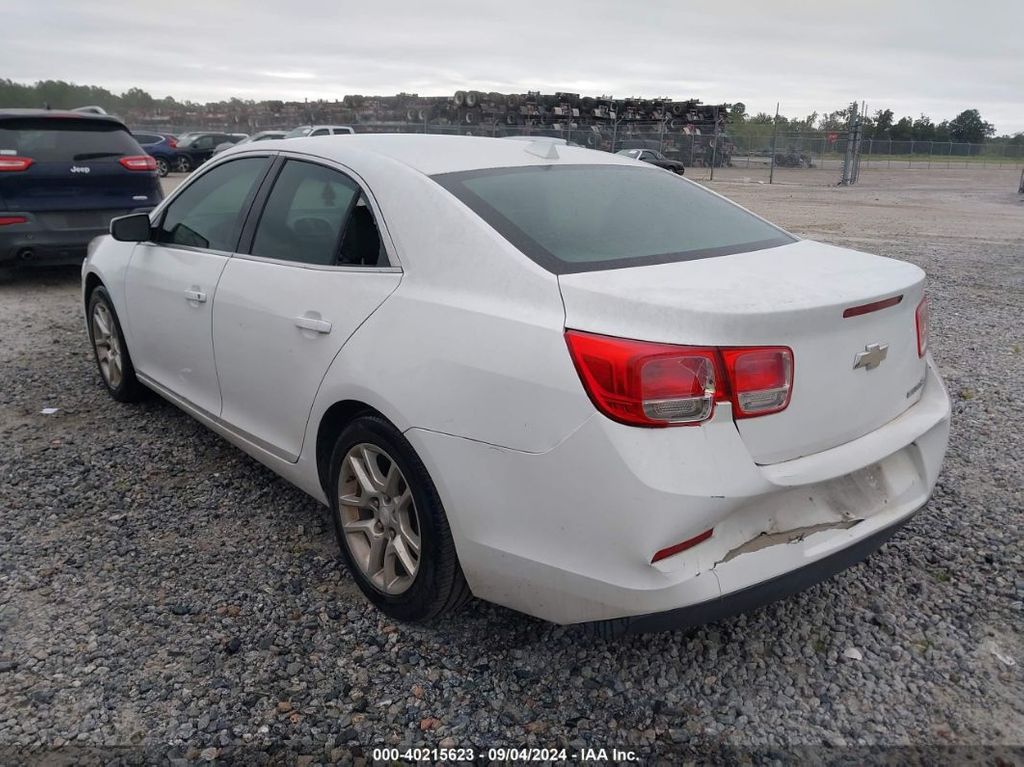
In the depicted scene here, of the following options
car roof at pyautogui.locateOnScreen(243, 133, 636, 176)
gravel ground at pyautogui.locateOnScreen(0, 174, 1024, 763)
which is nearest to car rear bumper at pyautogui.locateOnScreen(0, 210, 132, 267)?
gravel ground at pyautogui.locateOnScreen(0, 174, 1024, 763)

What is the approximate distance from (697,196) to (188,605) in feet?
8.09

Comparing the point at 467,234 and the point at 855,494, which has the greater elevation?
the point at 467,234

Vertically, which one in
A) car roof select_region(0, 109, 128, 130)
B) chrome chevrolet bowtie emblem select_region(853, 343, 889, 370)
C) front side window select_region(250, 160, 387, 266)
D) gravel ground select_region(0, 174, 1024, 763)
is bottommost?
gravel ground select_region(0, 174, 1024, 763)

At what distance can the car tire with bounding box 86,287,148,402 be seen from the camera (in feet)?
15.3

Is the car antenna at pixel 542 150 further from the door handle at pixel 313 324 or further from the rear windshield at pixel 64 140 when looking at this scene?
the rear windshield at pixel 64 140

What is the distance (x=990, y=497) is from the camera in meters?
3.73

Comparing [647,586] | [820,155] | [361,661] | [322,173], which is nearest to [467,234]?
[322,173]

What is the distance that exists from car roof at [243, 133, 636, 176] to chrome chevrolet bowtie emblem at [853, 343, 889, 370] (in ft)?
4.72

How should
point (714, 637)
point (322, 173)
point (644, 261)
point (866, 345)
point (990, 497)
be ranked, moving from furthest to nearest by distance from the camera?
point (990, 497), point (322, 173), point (714, 637), point (644, 261), point (866, 345)

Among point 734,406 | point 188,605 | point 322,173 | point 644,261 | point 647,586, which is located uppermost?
point 322,173

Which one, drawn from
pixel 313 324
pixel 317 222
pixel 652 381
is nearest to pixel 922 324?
pixel 652 381

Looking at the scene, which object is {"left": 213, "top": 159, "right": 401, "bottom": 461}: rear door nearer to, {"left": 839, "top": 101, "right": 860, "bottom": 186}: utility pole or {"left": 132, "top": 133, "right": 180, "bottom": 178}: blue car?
{"left": 132, "top": 133, "right": 180, "bottom": 178}: blue car

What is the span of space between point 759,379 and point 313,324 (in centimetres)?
154

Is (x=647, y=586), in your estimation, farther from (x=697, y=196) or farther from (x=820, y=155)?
(x=820, y=155)
